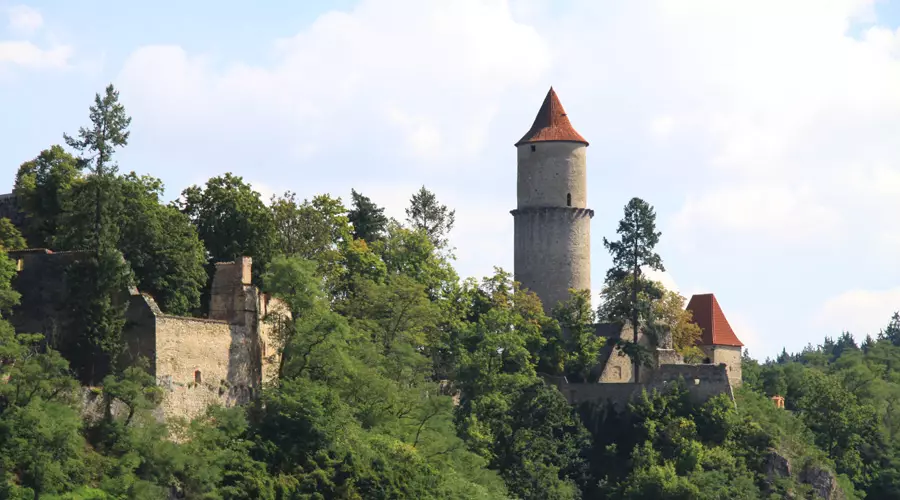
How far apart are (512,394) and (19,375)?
22899mm

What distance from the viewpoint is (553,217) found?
76562 mm

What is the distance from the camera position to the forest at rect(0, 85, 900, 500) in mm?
49938

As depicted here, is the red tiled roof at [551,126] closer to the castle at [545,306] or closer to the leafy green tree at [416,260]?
the castle at [545,306]

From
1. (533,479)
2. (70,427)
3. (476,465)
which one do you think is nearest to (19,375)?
(70,427)

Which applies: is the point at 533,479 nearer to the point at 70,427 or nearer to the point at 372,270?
the point at 372,270

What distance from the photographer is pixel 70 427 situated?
47.7m

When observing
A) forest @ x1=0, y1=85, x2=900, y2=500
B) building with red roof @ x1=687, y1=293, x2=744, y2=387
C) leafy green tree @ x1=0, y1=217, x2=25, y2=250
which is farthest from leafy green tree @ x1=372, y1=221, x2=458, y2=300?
leafy green tree @ x1=0, y1=217, x2=25, y2=250

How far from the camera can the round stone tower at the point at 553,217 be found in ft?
250

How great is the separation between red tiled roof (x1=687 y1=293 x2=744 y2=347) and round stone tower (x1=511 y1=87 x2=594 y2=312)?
19.3 feet

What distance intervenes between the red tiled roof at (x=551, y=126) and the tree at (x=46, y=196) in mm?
23589

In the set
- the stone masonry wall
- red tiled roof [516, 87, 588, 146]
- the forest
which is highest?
red tiled roof [516, 87, 588, 146]

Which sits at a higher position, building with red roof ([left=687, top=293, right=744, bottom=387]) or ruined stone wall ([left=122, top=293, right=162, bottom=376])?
building with red roof ([left=687, top=293, right=744, bottom=387])

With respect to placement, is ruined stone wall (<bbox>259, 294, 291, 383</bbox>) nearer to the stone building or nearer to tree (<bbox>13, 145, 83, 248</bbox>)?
the stone building

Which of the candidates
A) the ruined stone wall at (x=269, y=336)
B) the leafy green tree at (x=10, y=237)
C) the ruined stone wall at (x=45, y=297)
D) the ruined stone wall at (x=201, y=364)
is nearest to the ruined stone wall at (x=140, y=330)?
the ruined stone wall at (x=201, y=364)
